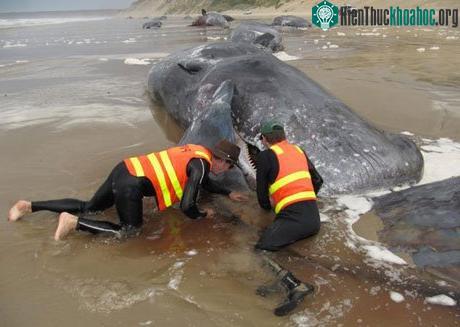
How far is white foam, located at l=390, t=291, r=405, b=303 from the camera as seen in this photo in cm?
276

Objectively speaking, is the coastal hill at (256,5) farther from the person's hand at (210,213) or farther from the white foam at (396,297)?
the white foam at (396,297)

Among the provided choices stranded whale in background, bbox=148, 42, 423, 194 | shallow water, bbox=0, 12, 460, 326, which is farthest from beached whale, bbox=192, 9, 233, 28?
stranded whale in background, bbox=148, 42, 423, 194

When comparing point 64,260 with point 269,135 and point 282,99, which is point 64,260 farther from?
point 282,99

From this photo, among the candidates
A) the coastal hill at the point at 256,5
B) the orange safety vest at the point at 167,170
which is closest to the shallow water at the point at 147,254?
the orange safety vest at the point at 167,170

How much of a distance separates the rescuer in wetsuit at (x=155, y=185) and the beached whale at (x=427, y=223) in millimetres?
1255

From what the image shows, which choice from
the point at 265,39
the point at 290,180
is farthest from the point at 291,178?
the point at 265,39

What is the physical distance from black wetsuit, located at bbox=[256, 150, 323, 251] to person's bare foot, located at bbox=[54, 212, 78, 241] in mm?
1367

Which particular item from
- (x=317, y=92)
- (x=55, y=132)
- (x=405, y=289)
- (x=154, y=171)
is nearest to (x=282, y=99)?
(x=317, y=92)

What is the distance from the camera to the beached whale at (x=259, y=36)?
1338 centimetres

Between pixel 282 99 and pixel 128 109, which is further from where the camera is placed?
pixel 128 109

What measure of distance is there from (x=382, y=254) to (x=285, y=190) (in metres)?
0.81

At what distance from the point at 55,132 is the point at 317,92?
326 centimetres

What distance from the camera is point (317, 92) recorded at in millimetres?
5082

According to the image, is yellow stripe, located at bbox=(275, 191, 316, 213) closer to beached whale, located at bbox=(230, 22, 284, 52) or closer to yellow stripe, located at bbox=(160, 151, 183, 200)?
yellow stripe, located at bbox=(160, 151, 183, 200)
